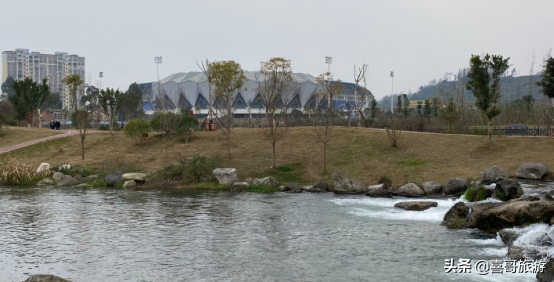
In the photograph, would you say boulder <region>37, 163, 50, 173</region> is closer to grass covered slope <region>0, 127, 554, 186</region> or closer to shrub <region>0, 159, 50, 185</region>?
shrub <region>0, 159, 50, 185</region>

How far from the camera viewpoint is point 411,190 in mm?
24484

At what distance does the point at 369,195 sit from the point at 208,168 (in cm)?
988

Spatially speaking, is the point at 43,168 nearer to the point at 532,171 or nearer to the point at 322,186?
the point at 322,186

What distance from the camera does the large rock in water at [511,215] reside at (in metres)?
15.1

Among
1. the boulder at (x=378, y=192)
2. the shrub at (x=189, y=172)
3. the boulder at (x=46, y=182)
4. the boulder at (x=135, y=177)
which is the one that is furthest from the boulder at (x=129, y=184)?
the boulder at (x=378, y=192)

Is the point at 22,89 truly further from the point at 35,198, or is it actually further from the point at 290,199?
the point at 290,199

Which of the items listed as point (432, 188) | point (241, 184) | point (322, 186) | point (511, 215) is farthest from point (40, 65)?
point (511, 215)

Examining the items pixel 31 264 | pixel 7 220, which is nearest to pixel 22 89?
pixel 7 220

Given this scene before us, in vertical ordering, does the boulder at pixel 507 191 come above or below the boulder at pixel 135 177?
above

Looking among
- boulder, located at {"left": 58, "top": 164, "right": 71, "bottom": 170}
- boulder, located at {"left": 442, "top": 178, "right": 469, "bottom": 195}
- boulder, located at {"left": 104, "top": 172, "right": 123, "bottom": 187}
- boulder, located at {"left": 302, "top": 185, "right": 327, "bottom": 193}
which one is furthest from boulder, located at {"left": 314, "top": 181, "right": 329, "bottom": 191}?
boulder, located at {"left": 58, "top": 164, "right": 71, "bottom": 170}

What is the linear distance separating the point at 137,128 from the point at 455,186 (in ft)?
76.3

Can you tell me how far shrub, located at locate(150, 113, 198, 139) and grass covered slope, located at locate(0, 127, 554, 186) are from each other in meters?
0.78

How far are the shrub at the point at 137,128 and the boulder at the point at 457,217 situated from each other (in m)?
25.6

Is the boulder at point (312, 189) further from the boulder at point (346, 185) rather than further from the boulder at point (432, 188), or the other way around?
the boulder at point (432, 188)
